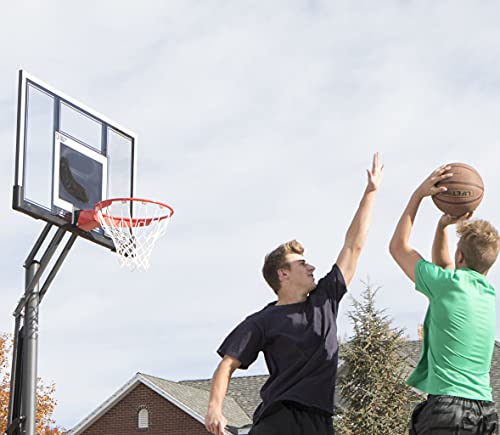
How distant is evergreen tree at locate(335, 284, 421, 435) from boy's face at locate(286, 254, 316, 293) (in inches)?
749

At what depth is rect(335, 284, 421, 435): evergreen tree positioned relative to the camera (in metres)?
24.9

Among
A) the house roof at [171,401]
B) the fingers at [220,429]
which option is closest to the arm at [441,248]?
the fingers at [220,429]

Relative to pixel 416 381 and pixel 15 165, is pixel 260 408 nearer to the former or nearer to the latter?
pixel 416 381

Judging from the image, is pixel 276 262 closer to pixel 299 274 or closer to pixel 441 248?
pixel 299 274

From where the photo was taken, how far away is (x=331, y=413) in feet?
20.6

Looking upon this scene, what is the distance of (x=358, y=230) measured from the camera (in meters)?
6.52

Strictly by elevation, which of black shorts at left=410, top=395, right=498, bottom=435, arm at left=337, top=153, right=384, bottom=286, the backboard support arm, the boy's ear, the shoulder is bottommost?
black shorts at left=410, top=395, right=498, bottom=435

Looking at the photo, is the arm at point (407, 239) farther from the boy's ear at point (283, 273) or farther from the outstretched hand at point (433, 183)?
the boy's ear at point (283, 273)

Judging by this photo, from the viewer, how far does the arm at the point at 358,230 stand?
652cm

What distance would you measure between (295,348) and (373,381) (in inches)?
763

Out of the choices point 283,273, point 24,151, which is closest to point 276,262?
point 283,273

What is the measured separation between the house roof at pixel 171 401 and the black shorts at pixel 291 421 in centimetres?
2718

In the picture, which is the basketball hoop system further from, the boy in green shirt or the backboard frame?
the boy in green shirt

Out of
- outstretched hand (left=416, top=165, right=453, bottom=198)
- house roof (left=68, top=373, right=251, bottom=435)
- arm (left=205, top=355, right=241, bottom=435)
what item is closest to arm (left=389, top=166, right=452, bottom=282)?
outstretched hand (left=416, top=165, right=453, bottom=198)
